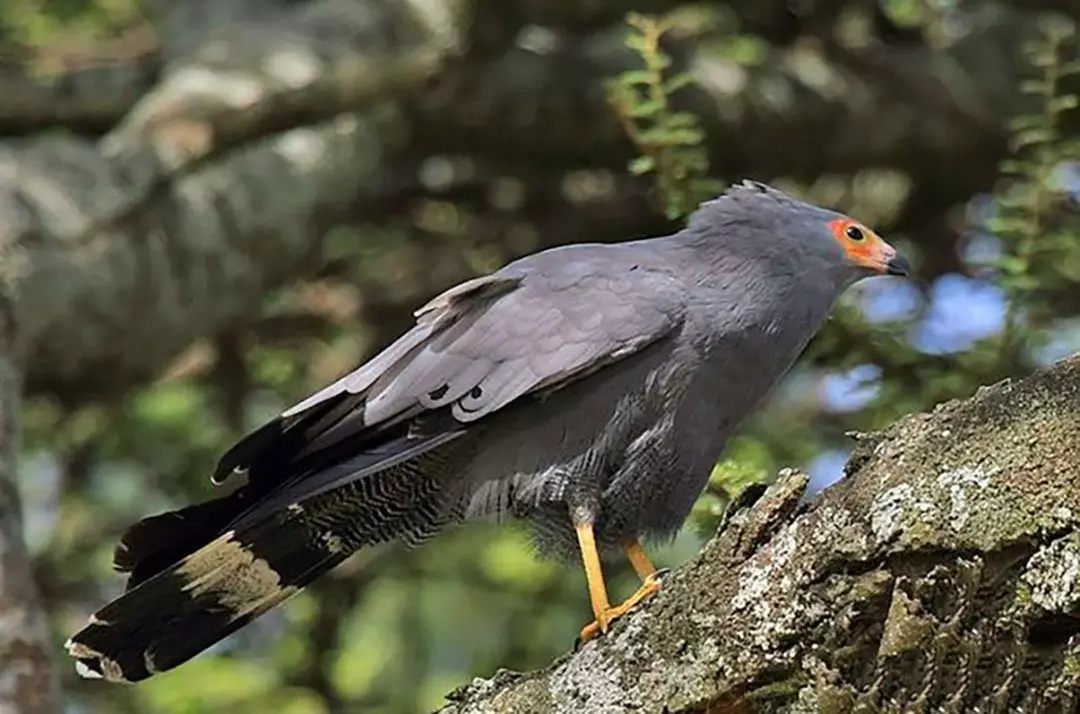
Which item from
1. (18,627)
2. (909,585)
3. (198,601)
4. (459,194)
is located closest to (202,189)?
(459,194)

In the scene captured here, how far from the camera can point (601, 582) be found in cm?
286

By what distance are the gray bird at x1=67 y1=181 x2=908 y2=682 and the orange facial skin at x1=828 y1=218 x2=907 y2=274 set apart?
12.8 inches

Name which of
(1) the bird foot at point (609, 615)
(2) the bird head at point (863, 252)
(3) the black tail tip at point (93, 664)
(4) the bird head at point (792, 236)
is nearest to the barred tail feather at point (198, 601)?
(3) the black tail tip at point (93, 664)

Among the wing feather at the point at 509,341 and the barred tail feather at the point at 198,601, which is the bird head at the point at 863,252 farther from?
the barred tail feather at the point at 198,601

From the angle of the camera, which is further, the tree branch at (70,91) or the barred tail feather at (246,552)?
the tree branch at (70,91)

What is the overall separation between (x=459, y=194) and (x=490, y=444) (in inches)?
108

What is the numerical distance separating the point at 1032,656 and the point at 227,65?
3.58 m

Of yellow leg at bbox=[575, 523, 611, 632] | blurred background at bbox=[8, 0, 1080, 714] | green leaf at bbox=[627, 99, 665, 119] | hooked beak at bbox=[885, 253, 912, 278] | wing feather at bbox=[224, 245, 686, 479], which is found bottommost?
blurred background at bbox=[8, 0, 1080, 714]

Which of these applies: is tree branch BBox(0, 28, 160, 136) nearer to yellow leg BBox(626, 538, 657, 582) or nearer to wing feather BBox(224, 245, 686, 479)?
wing feather BBox(224, 245, 686, 479)

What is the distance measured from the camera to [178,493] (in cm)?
562

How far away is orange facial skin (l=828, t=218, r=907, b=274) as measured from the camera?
11.3 feet

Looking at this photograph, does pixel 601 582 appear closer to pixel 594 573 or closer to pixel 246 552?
pixel 594 573

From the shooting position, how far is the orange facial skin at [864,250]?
11.3 feet

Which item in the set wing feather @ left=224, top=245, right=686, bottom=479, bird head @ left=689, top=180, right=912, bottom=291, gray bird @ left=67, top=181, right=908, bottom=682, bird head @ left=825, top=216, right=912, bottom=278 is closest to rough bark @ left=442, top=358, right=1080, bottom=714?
gray bird @ left=67, top=181, right=908, bottom=682
